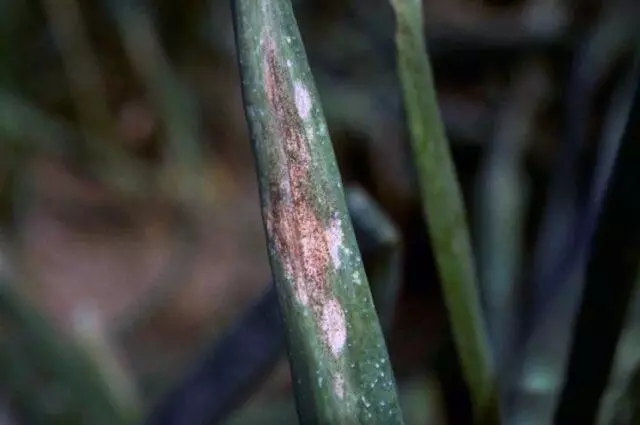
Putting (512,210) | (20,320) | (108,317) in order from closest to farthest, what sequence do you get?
(20,320)
(512,210)
(108,317)

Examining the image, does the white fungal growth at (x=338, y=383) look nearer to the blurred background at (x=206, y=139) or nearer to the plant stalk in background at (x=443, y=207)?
the plant stalk in background at (x=443, y=207)

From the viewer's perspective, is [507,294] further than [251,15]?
Yes

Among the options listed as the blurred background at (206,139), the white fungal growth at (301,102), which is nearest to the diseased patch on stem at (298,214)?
the white fungal growth at (301,102)

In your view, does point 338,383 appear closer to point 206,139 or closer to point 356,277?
point 356,277

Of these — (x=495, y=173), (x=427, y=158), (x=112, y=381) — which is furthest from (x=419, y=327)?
(x=427, y=158)

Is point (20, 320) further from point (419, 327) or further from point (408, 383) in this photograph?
point (419, 327)

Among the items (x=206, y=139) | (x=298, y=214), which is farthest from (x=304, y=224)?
(x=206, y=139)
